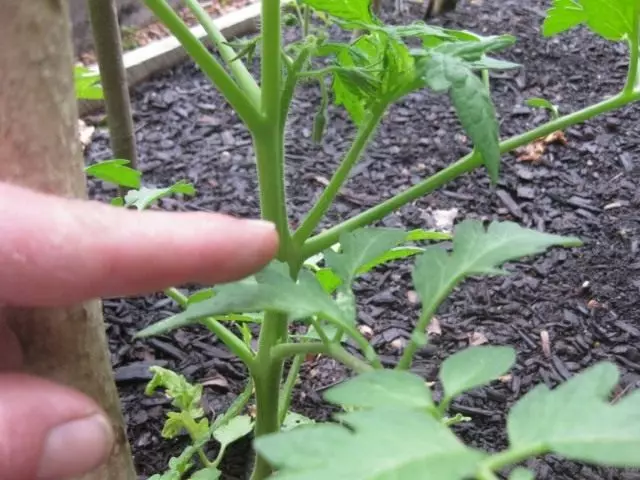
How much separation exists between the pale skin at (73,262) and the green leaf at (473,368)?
0.47 ft

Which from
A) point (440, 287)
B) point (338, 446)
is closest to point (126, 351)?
point (440, 287)

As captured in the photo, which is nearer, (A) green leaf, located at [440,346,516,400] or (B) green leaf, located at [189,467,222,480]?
(A) green leaf, located at [440,346,516,400]

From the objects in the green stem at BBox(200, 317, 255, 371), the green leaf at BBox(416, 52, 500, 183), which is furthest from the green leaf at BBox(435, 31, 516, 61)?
the green stem at BBox(200, 317, 255, 371)

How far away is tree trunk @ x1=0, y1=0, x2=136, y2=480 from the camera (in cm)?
55

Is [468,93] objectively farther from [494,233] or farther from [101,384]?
[101,384]

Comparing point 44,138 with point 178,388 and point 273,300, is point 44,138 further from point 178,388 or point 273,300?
point 178,388

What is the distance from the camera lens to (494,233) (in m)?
0.59

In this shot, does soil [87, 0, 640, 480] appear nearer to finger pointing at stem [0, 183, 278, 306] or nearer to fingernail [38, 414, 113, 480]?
fingernail [38, 414, 113, 480]

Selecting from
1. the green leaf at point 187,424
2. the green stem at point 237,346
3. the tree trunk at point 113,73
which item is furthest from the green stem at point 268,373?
the tree trunk at point 113,73

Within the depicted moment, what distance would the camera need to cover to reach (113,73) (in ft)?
4.70

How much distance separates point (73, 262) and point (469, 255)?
283 millimetres

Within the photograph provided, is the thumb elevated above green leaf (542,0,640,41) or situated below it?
below

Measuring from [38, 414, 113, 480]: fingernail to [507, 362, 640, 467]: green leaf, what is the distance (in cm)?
31

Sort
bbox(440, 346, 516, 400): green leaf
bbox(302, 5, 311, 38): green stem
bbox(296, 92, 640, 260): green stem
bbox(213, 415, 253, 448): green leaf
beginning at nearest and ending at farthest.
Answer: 1. bbox(440, 346, 516, 400): green leaf
2. bbox(296, 92, 640, 260): green stem
3. bbox(302, 5, 311, 38): green stem
4. bbox(213, 415, 253, 448): green leaf
